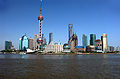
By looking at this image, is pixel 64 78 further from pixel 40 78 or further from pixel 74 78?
pixel 40 78

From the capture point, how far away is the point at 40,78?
88.1ft

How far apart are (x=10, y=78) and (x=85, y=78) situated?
47.2 feet

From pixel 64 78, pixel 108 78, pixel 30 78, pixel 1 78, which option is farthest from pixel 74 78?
pixel 1 78

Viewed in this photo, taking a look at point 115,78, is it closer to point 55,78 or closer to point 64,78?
point 64,78

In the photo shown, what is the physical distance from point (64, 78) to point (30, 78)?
6504mm

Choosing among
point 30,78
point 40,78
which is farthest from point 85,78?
point 30,78

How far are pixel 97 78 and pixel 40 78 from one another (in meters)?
10.9

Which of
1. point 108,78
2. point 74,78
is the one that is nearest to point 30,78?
point 74,78

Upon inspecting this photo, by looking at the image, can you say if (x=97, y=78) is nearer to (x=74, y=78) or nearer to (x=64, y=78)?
(x=74, y=78)

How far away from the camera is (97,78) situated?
87.9 feet

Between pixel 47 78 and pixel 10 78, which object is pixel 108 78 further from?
pixel 10 78

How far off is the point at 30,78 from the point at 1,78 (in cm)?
555

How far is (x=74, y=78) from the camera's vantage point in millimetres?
26922

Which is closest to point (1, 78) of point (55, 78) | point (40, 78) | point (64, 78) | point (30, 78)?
point (30, 78)
